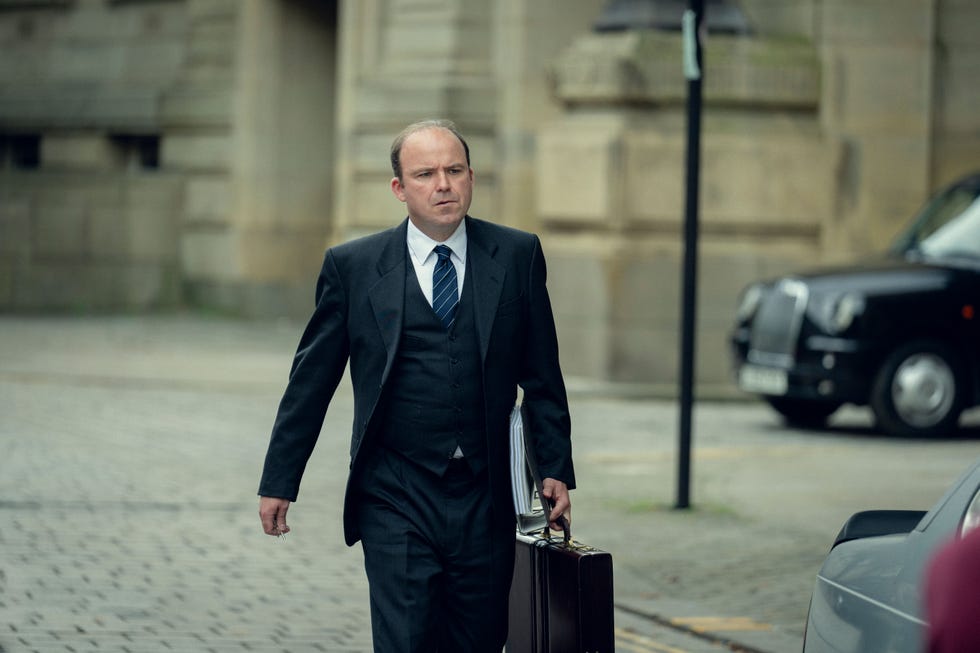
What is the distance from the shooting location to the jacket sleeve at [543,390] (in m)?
4.97

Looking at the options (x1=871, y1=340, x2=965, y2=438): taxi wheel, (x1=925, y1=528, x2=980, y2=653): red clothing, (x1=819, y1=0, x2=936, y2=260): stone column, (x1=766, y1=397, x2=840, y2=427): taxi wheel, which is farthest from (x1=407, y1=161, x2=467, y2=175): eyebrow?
(x1=819, y1=0, x2=936, y2=260): stone column

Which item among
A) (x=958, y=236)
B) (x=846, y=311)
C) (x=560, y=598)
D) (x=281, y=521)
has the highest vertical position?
(x=958, y=236)

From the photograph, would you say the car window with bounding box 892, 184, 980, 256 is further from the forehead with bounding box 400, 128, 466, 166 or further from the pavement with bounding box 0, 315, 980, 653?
the forehead with bounding box 400, 128, 466, 166

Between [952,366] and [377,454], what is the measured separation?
1026 centimetres

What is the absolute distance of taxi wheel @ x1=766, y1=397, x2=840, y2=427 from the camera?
1538cm

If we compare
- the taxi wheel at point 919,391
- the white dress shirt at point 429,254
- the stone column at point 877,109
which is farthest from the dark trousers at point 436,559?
the stone column at point 877,109

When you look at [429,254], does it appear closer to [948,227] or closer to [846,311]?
[846,311]

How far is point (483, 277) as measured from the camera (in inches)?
196

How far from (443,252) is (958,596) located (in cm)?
218


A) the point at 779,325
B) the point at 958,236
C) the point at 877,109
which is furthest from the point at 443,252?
the point at 877,109

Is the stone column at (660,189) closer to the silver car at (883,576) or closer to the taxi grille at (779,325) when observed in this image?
the taxi grille at (779,325)

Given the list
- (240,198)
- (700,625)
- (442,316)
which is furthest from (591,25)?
(442,316)

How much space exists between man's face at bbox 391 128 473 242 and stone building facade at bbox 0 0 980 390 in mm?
13127

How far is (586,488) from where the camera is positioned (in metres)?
11.6
